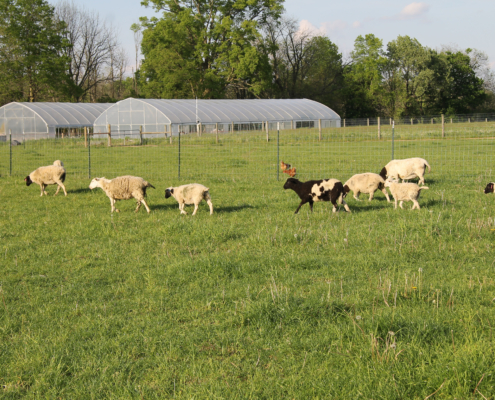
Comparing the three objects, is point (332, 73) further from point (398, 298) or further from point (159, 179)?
point (398, 298)

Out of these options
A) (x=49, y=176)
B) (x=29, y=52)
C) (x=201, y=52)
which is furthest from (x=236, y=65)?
(x=49, y=176)

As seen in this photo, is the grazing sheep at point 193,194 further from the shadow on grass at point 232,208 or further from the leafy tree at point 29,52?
the leafy tree at point 29,52

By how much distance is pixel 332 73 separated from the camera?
78.4m

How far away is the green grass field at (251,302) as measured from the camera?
13.0ft

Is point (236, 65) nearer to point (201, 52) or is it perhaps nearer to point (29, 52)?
point (201, 52)

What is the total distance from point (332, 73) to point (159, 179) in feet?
219

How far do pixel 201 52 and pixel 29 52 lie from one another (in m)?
20.7

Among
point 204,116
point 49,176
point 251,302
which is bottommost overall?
point 251,302

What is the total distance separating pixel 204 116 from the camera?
4541 cm

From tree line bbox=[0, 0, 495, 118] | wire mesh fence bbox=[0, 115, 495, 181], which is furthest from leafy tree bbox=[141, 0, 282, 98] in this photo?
wire mesh fence bbox=[0, 115, 495, 181]

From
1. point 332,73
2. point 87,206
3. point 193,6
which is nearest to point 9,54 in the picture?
point 193,6

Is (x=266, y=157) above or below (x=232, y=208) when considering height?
above

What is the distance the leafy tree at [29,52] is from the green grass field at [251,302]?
174 feet

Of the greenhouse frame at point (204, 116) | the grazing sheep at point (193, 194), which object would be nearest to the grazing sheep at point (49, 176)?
the grazing sheep at point (193, 194)
